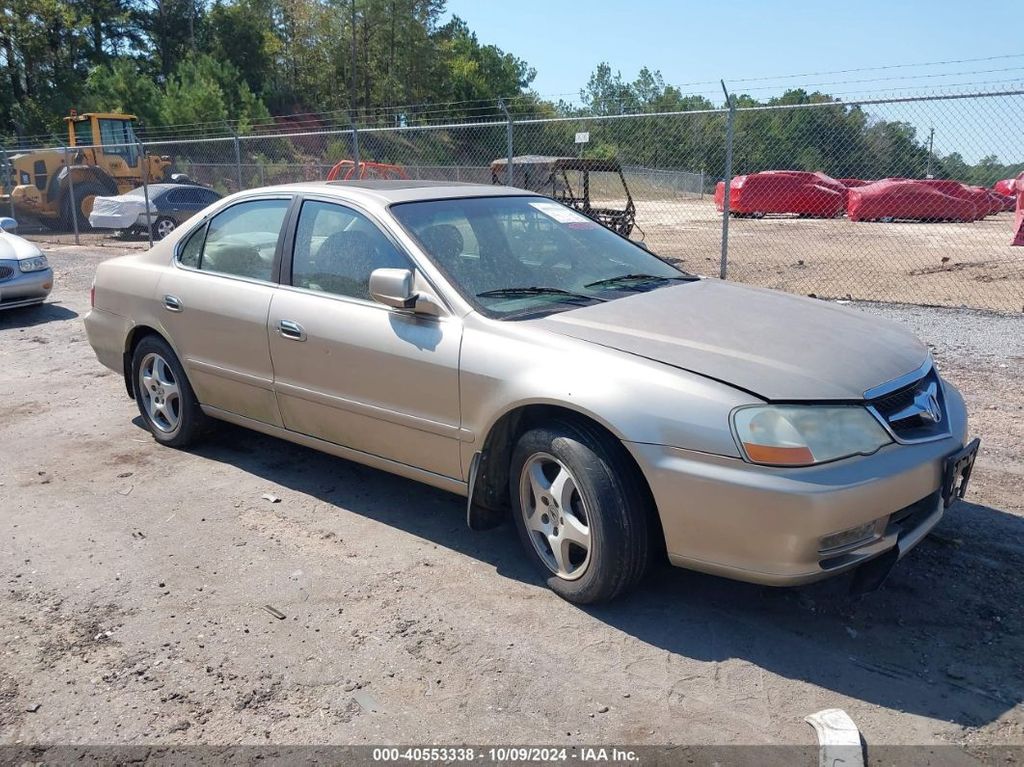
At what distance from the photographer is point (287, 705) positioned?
2859mm

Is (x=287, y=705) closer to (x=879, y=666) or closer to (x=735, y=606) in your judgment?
(x=735, y=606)

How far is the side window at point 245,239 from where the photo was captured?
458cm

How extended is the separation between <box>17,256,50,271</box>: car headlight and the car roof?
21.5ft

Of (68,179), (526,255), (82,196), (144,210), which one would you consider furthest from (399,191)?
(82,196)

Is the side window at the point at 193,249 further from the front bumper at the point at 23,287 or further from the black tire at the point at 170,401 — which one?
the front bumper at the point at 23,287

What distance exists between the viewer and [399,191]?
4.44 m

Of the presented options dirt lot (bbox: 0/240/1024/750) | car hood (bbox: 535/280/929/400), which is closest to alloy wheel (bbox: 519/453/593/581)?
dirt lot (bbox: 0/240/1024/750)

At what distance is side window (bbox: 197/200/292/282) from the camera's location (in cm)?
458

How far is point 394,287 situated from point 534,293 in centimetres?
64

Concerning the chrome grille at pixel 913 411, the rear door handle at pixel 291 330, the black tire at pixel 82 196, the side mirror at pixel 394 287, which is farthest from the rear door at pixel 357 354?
the black tire at pixel 82 196

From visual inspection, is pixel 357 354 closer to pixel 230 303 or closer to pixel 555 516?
pixel 230 303

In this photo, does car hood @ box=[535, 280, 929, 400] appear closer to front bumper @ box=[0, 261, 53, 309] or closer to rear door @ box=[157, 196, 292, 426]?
rear door @ box=[157, 196, 292, 426]

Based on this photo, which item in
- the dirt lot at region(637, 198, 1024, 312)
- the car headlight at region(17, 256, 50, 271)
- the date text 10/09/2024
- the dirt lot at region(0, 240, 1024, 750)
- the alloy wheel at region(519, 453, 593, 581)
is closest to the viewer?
the date text 10/09/2024

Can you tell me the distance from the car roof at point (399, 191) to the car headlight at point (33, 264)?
258 inches
